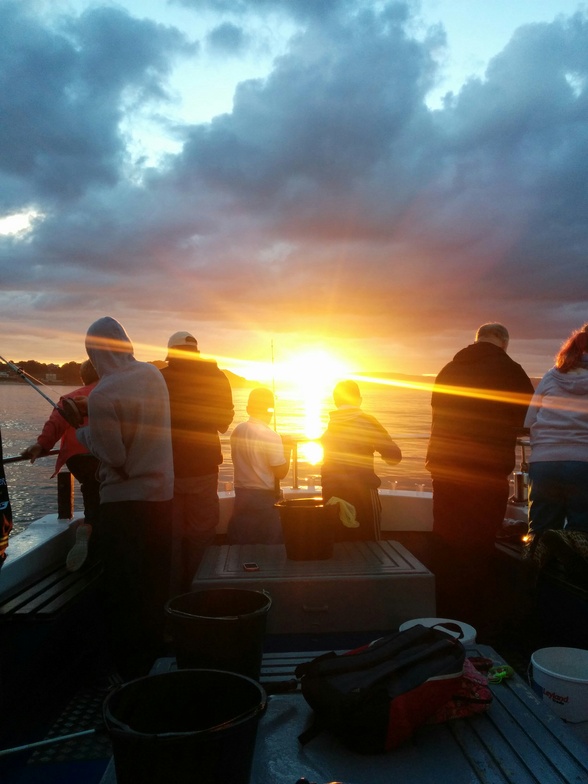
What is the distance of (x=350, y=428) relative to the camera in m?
3.89

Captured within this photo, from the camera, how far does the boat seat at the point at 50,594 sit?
2609mm

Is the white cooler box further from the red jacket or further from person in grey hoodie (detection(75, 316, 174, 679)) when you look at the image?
the red jacket

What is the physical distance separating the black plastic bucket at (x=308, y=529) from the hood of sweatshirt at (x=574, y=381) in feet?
4.41

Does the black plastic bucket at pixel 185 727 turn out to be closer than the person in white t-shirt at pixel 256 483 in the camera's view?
Yes

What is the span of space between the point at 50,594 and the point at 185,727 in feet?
5.52

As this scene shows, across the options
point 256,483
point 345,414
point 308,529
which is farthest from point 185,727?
point 256,483

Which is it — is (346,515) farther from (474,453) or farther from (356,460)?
(474,453)

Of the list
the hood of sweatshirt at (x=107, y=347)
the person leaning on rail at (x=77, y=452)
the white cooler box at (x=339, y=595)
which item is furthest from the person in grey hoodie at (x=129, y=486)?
the person leaning on rail at (x=77, y=452)

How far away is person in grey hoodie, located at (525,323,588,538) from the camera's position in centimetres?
312

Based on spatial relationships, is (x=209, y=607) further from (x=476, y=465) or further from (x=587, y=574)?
(x=476, y=465)

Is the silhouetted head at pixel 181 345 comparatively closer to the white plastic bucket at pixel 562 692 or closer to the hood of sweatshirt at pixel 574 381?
the hood of sweatshirt at pixel 574 381

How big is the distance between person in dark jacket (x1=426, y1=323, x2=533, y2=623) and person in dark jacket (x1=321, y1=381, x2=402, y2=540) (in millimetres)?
357

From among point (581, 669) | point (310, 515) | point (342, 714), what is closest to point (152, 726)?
point (342, 714)

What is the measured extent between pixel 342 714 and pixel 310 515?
4.36 ft
